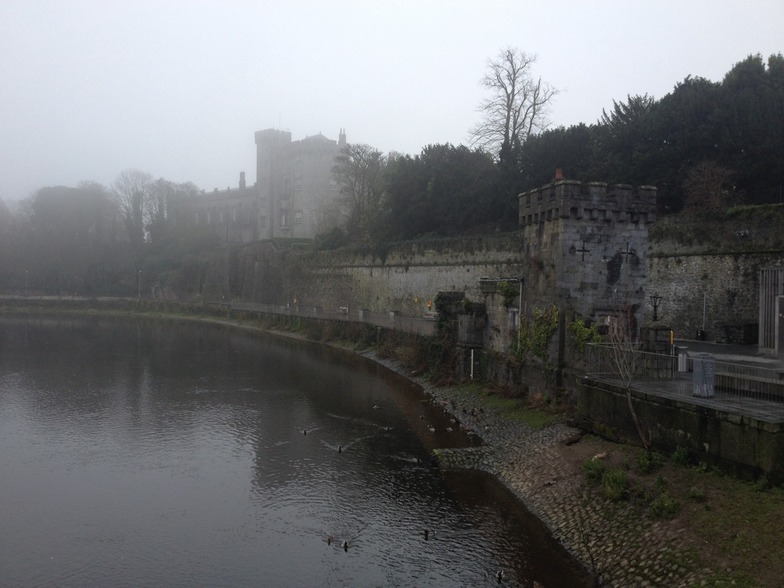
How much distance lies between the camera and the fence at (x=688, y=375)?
11.3 metres

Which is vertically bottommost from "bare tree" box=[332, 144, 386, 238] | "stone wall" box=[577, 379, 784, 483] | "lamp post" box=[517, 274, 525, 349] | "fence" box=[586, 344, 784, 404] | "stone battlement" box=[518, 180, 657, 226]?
"stone wall" box=[577, 379, 784, 483]

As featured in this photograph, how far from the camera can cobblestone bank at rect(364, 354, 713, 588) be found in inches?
354

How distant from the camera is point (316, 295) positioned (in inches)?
1951

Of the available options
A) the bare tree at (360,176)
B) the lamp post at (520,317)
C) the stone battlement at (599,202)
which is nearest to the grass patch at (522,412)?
the lamp post at (520,317)

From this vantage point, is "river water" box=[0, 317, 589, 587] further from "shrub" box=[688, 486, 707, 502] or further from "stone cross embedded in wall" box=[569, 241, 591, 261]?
"stone cross embedded in wall" box=[569, 241, 591, 261]

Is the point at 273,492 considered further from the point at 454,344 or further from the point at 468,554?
the point at 454,344

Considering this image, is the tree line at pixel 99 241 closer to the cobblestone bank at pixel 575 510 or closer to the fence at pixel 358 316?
the fence at pixel 358 316

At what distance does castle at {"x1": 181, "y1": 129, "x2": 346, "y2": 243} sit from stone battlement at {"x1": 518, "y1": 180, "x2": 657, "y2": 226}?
4301cm

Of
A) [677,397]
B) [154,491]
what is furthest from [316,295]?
[677,397]

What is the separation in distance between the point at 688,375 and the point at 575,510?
4522 mm

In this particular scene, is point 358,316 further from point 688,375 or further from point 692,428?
point 692,428

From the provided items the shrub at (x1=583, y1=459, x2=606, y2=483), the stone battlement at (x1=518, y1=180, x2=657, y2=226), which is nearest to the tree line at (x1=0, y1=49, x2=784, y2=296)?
the stone battlement at (x1=518, y1=180, x2=657, y2=226)

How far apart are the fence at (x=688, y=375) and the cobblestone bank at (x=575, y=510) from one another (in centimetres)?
167

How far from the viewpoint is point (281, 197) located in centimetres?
7044
